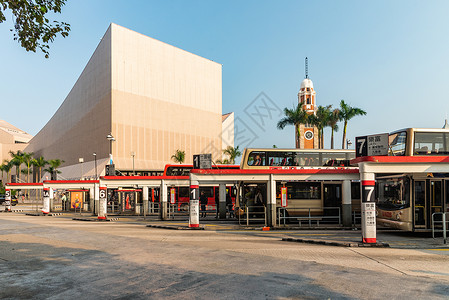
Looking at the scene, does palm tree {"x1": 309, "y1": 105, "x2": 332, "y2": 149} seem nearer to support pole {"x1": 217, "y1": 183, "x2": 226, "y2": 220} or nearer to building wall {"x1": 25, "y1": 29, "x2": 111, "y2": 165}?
support pole {"x1": 217, "y1": 183, "x2": 226, "y2": 220}

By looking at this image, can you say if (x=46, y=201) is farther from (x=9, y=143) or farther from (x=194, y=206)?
(x=9, y=143)

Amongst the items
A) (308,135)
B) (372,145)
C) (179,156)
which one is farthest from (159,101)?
(372,145)

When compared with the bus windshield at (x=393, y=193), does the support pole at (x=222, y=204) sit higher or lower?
lower

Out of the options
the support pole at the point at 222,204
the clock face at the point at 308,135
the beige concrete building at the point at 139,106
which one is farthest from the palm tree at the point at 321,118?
the beige concrete building at the point at 139,106

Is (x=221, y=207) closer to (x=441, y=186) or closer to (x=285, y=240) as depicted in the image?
(x=285, y=240)

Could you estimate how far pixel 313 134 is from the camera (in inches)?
3634

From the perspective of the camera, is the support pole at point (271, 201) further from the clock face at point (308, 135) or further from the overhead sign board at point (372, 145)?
the clock face at point (308, 135)

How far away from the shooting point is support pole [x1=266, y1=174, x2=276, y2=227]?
21797mm

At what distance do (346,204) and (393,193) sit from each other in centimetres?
433

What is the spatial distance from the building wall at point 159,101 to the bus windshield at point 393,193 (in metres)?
59.4

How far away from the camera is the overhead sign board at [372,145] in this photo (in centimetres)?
1495

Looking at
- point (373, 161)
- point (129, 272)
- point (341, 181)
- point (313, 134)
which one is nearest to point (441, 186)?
point (373, 161)

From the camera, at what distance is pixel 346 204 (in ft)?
71.3

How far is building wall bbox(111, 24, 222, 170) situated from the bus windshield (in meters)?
59.4
